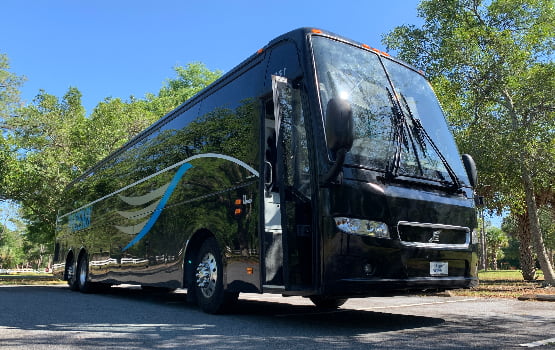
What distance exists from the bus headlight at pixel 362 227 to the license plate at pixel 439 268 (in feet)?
2.69

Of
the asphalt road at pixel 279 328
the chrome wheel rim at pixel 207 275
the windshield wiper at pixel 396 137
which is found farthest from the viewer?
the chrome wheel rim at pixel 207 275

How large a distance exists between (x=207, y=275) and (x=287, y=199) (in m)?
2.34

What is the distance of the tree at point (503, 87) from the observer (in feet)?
53.2

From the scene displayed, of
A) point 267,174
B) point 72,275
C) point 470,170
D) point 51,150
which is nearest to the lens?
point 267,174

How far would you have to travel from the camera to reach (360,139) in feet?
19.7

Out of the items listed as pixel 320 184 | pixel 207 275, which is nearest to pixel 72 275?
pixel 207 275

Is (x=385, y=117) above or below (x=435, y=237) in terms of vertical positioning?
above

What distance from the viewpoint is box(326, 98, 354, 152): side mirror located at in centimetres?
536

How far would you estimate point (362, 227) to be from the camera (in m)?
5.59

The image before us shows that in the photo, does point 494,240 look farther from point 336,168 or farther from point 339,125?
point 339,125

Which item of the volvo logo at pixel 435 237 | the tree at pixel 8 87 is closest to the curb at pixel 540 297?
the volvo logo at pixel 435 237

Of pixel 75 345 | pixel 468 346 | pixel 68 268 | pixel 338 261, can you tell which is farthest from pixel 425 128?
pixel 68 268

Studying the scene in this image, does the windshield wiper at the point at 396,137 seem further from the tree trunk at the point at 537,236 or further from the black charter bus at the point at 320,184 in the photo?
the tree trunk at the point at 537,236

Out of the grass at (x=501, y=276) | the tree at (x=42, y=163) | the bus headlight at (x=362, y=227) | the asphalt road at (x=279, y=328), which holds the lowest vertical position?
the grass at (x=501, y=276)
